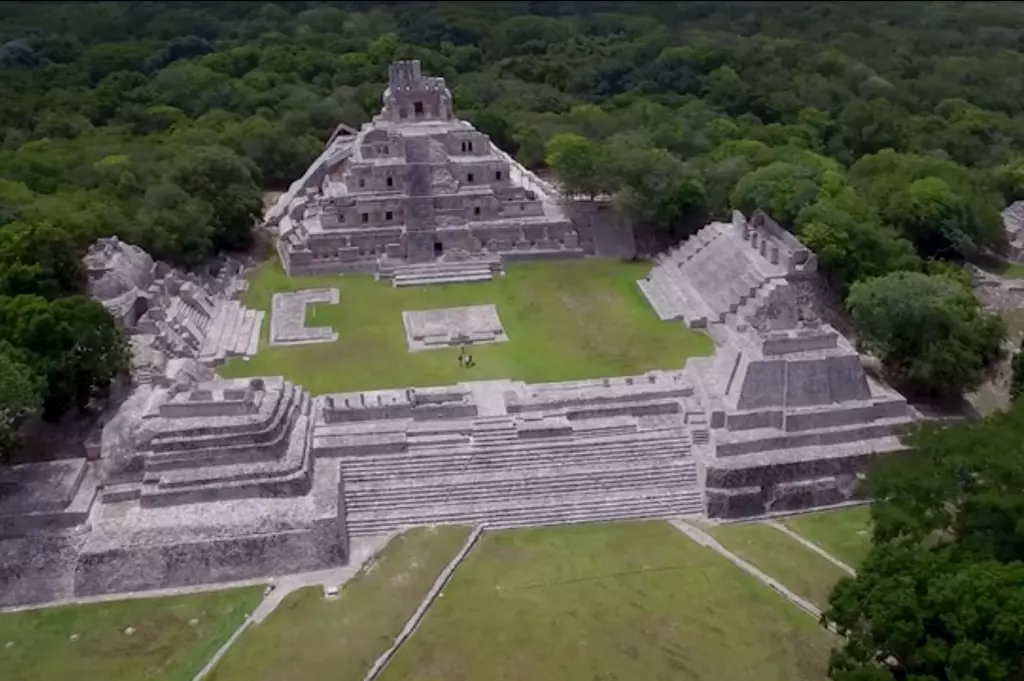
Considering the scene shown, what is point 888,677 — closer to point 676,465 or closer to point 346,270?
point 676,465

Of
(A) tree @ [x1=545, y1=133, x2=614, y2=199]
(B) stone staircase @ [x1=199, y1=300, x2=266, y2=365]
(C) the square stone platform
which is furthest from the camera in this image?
(A) tree @ [x1=545, y1=133, x2=614, y2=199]

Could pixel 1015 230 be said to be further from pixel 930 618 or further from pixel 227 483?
pixel 227 483

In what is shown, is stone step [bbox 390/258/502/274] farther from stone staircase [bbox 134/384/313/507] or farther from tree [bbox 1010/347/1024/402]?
tree [bbox 1010/347/1024/402]

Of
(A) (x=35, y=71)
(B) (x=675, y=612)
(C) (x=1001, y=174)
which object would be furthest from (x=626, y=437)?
(A) (x=35, y=71)

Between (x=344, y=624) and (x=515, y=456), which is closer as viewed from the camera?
(x=344, y=624)

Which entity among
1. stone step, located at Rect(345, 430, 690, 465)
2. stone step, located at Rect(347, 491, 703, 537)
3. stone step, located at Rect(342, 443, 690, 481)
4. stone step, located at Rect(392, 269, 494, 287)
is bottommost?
stone step, located at Rect(347, 491, 703, 537)

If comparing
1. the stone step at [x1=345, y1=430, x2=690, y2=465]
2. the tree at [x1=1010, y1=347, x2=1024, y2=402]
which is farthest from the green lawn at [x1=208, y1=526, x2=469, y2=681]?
the tree at [x1=1010, y1=347, x2=1024, y2=402]

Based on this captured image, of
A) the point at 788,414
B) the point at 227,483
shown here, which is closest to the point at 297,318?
the point at 227,483
